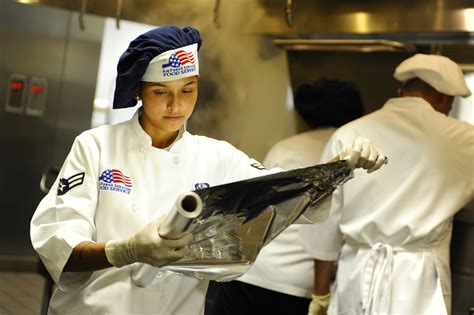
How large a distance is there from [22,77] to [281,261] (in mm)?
1556

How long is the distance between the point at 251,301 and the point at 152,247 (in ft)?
4.89

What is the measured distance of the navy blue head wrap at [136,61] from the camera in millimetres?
1902

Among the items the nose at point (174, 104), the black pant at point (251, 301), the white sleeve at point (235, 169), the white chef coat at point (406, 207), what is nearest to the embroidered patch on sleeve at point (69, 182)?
the nose at point (174, 104)

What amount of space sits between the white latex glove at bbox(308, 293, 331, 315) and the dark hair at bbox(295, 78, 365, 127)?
2.05 ft

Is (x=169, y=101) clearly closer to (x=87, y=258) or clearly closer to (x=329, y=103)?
(x=87, y=258)

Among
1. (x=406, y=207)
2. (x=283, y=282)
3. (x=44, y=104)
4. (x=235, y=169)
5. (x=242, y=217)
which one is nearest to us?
(x=242, y=217)

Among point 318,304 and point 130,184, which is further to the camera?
point 318,304

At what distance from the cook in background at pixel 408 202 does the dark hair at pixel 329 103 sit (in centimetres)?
32

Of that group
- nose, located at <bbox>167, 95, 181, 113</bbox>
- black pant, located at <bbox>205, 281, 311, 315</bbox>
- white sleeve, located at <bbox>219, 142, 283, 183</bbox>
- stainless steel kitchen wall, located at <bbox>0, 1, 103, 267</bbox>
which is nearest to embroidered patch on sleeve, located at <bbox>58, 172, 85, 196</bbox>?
nose, located at <bbox>167, 95, 181, 113</bbox>

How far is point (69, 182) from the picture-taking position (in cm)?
186

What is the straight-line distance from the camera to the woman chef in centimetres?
185

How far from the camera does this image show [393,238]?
2.79 meters

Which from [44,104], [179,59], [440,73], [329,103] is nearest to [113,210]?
[179,59]

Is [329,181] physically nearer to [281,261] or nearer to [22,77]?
[281,261]
